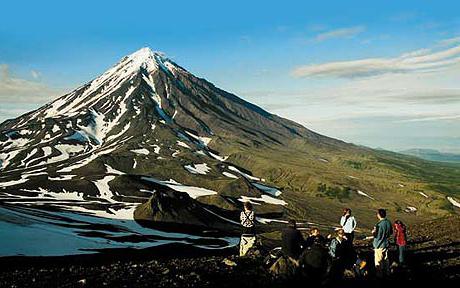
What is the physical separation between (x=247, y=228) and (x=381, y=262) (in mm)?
8465

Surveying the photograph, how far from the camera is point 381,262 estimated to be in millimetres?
23812

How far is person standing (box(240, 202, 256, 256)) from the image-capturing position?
2878cm

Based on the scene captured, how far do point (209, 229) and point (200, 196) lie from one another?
6193 centimetres

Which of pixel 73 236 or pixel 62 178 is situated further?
pixel 62 178

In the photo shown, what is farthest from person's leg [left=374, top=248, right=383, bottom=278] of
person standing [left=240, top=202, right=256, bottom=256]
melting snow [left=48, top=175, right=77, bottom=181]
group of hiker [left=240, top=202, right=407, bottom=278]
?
melting snow [left=48, top=175, right=77, bottom=181]

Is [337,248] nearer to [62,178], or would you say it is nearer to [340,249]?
[340,249]

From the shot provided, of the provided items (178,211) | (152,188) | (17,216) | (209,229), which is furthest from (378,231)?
(152,188)

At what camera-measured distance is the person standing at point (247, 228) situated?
94.4ft

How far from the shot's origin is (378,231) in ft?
78.3

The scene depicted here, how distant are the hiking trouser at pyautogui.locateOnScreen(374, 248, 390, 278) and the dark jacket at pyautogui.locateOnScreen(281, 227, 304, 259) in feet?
12.4

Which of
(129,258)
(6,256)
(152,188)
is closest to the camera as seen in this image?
(6,256)

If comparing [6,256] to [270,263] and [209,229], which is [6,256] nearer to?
[270,263]

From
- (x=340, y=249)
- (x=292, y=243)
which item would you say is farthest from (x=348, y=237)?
(x=292, y=243)

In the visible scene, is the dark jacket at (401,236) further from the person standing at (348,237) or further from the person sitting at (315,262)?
the person sitting at (315,262)
